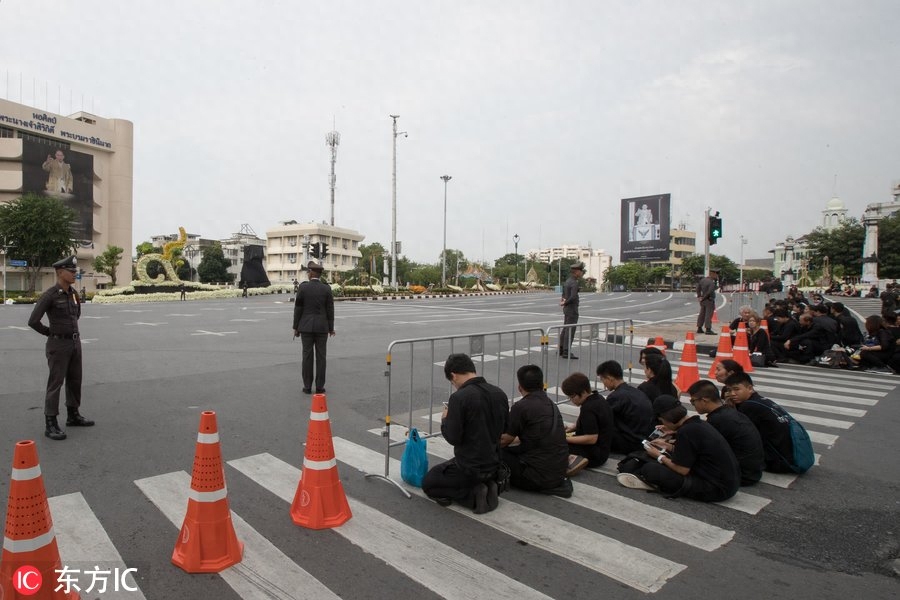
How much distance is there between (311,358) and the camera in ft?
26.5

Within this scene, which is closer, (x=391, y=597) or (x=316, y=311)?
(x=391, y=597)

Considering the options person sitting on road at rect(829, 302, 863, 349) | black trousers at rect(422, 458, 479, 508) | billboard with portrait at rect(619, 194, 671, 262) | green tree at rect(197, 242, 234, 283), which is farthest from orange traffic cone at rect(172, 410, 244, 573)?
green tree at rect(197, 242, 234, 283)

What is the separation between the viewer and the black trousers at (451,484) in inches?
163

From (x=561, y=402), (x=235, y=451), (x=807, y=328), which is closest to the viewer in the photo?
(x=235, y=451)

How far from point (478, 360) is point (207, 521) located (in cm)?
388

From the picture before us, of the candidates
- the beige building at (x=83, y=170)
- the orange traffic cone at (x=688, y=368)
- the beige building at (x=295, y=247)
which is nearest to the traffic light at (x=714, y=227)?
the orange traffic cone at (x=688, y=368)

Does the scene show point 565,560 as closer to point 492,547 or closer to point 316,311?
point 492,547

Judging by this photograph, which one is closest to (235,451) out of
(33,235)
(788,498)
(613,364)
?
(613,364)

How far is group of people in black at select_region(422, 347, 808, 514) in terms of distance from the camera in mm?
4148

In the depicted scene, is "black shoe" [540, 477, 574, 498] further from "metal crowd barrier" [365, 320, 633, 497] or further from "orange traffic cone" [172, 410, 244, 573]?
"orange traffic cone" [172, 410, 244, 573]

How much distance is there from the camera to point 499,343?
6.54m

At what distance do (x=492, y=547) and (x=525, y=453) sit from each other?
1.06 meters

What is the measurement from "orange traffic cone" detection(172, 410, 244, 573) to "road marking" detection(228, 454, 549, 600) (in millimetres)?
726

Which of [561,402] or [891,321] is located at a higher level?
[891,321]
